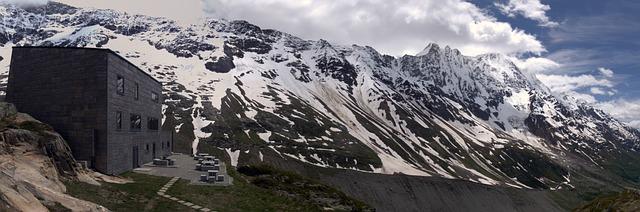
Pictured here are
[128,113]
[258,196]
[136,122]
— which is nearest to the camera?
[258,196]

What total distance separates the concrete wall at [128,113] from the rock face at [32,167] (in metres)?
7.41

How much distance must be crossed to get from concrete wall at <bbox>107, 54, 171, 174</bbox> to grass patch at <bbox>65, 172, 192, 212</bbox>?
9317 millimetres

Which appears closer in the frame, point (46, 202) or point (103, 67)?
point (46, 202)

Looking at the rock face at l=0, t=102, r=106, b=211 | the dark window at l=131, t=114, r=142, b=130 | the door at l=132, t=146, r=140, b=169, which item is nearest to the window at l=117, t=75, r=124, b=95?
the dark window at l=131, t=114, r=142, b=130

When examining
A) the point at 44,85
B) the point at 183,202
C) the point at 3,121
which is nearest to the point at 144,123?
the point at 44,85

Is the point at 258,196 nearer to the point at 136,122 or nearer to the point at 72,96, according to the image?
the point at 72,96

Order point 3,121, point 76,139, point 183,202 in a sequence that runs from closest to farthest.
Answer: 1. point 183,202
2. point 3,121
3. point 76,139

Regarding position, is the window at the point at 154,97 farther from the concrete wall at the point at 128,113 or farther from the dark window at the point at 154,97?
the concrete wall at the point at 128,113

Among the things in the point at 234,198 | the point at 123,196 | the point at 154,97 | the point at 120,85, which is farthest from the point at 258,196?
the point at 154,97

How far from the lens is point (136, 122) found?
59.3 metres

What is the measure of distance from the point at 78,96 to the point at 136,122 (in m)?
13.6

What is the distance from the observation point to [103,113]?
151 feet

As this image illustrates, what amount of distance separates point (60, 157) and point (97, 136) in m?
9.24

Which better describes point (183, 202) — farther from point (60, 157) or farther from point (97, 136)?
point (97, 136)
